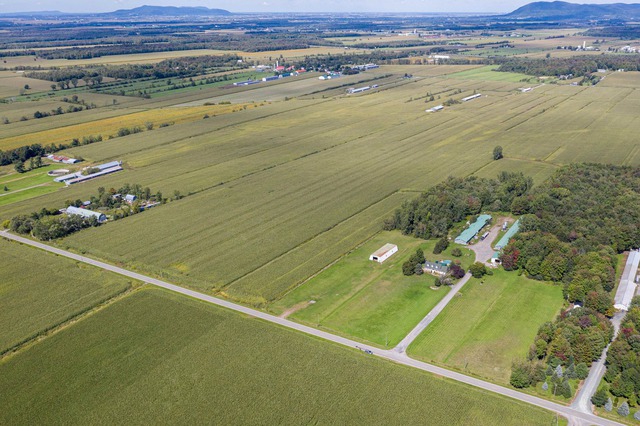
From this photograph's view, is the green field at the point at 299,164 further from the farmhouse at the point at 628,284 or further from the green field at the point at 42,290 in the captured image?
the farmhouse at the point at 628,284

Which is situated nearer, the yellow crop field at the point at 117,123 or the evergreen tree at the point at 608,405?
the evergreen tree at the point at 608,405

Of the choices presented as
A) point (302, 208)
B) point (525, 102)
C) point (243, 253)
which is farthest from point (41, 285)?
point (525, 102)

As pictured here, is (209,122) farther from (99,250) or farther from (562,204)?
(562,204)

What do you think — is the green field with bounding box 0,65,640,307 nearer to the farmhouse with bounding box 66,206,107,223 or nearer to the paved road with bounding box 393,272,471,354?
the farmhouse with bounding box 66,206,107,223

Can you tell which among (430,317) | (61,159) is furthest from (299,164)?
(430,317)

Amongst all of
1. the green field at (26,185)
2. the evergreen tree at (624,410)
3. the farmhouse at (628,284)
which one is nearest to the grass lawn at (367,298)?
the farmhouse at (628,284)

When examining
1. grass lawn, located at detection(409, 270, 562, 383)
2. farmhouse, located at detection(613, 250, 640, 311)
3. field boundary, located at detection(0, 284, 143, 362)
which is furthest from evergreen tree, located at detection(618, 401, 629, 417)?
field boundary, located at detection(0, 284, 143, 362)

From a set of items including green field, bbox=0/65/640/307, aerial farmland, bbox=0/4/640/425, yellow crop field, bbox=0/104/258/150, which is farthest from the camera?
yellow crop field, bbox=0/104/258/150
